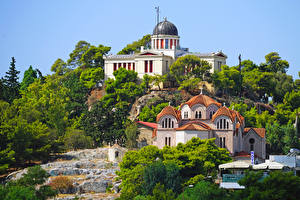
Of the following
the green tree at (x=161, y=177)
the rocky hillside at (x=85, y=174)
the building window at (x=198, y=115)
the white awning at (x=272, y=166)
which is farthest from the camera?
the building window at (x=198, y=115)

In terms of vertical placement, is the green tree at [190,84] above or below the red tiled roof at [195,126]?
above

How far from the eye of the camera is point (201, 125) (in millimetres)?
79875

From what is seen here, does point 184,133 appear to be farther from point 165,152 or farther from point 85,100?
point 85,100

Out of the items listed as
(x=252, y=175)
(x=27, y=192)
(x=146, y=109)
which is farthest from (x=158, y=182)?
(x=146, y=109)

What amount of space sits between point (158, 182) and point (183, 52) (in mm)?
46822

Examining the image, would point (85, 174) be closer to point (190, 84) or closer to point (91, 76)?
point (190, 84)

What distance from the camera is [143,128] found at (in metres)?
92.0

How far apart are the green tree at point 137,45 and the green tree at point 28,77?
13107 mm

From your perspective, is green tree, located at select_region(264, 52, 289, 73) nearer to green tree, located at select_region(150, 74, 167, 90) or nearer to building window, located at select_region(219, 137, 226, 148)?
green tree, located at select_region(150, 74, 167, 90)

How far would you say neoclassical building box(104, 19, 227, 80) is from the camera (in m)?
106

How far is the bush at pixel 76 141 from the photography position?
290ft

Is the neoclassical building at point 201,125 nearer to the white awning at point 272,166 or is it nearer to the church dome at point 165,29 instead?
the white awning at point 272,166

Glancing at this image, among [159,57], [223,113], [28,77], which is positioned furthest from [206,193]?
[28,77]

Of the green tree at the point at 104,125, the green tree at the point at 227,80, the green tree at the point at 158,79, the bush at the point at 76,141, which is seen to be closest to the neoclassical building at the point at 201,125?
the green tree at the point at 104,125
